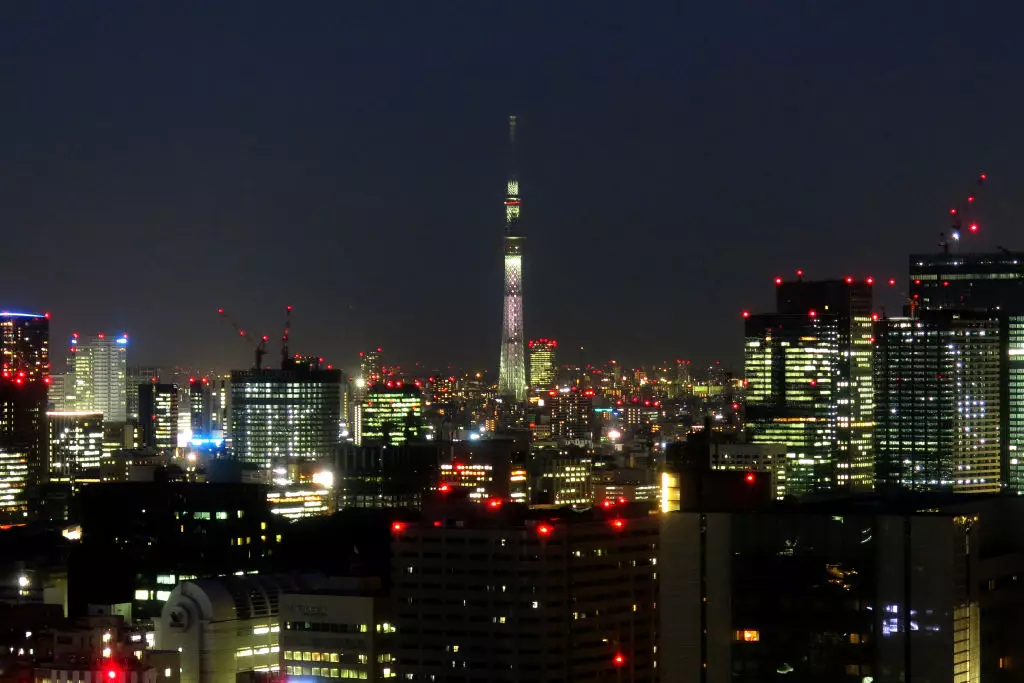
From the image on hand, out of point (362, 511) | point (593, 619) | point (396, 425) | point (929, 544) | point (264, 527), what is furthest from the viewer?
point (396, 425)

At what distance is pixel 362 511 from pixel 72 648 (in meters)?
24.3

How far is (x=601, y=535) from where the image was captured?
34281 mm

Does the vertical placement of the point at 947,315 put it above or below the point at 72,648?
above

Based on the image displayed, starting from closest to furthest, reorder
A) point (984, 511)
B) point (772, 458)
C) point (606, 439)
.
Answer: point (984, 511)
point (772, 458)
point (606, 439)

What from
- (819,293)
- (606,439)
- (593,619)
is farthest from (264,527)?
(606,439)

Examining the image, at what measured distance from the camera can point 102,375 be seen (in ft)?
355

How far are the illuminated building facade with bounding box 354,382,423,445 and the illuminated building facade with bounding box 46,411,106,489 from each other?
10.5 metres

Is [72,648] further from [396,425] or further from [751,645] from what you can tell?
[396,425]

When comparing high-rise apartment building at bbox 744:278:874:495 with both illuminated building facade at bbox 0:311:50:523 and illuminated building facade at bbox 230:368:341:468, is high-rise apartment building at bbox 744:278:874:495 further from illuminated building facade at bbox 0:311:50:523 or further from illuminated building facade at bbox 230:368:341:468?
illuminated building facade at bbox 0:311:50:523

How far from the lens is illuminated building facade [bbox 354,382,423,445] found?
83812 mm

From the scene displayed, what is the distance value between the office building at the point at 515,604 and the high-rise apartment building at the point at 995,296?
33.5 meters

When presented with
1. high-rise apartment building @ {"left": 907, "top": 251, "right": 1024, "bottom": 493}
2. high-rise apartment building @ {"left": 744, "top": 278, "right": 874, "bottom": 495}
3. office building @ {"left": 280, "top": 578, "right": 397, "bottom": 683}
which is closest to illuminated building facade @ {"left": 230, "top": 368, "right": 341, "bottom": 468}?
high-rise apartment building @ {"left": 744, "top": 278, "right": 874, "bottom": 495}

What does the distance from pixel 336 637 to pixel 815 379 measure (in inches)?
1473

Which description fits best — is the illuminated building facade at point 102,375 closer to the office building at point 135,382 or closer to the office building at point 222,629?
the office building at point 135,382
